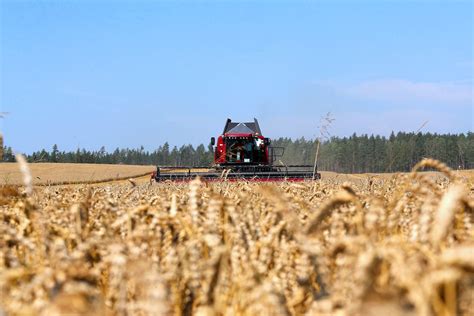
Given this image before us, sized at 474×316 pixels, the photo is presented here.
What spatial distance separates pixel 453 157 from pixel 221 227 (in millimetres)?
150045

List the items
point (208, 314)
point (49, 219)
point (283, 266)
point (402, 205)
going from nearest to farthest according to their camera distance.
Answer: point (208, 314), point (283, 266), point (49, 219), point (402, 205)

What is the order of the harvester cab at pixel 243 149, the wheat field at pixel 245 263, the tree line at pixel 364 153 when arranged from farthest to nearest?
the tree line at pixel 364 153
the harvester cab at pixel 243 149
the wheat field at pixel 245 263

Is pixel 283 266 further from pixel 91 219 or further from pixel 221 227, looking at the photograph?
pixel 91 219

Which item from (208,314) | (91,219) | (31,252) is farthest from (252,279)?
(91,219)

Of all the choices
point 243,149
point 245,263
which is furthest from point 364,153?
point 245,263

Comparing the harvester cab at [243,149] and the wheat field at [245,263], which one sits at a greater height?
the harvester cab at [243,149]

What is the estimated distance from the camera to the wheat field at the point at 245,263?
4.35 ft

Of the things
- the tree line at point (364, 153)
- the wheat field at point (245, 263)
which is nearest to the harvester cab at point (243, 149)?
the wheat field at point (245, 263)

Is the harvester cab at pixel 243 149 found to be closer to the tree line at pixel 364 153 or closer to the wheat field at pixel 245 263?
the wheat field at pixel 245 263

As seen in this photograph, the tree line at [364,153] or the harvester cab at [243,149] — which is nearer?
the harvester cab at [243,149]

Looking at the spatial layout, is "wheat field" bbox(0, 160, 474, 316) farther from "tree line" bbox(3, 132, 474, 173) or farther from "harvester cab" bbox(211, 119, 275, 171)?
"tree line" bbox(3, 132, 474, 173)

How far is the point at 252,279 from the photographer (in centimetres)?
186

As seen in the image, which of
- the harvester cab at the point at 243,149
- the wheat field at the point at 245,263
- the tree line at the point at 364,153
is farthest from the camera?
the tree line at the point at 364,153

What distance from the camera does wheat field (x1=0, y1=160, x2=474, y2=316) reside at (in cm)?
133
